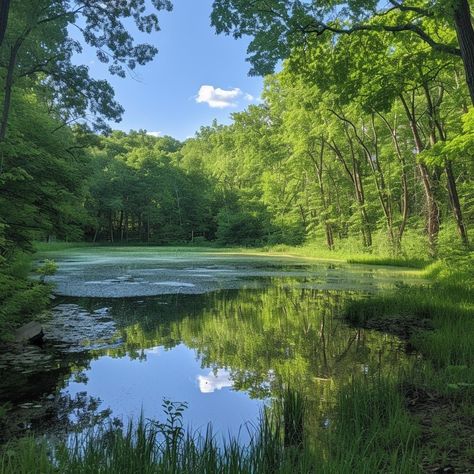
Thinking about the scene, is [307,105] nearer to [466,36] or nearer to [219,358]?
[466,36]

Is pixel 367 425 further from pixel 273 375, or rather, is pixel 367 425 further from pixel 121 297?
pixel 121 297

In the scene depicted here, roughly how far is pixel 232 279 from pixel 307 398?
44.3 ft

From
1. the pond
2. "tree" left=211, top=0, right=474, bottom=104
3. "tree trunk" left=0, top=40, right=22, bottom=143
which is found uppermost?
"tree" left=211, top=0, right=474, bottom=104

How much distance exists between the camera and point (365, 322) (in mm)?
9000

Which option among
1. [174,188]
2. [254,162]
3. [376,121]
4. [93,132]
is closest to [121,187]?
[174,188]

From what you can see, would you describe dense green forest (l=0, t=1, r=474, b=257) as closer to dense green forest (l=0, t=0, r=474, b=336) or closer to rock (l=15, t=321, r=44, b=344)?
dense green forest (l=0, t=0, r=474, b=336)

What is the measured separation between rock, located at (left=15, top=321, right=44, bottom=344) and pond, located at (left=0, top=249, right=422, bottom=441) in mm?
237

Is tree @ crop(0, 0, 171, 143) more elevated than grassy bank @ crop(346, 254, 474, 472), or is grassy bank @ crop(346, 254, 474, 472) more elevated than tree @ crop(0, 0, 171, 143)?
tree @ crop(0, 0, 171, 143)

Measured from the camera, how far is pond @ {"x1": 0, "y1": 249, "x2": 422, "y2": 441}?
480cm

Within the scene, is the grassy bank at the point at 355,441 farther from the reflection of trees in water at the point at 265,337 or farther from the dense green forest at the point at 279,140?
the dense green forest at the point at 279,140

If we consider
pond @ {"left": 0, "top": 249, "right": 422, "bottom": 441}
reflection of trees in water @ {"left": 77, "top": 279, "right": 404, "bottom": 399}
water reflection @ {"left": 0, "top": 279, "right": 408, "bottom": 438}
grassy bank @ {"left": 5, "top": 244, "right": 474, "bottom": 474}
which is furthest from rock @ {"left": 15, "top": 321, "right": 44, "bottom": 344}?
A: grassy bank @ {"left": 5, "top": 244, "right": 474, "bottom": 474}

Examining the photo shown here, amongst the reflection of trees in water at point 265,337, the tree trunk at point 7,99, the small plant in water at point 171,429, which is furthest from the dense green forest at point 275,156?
the small plant in water at point 171,429

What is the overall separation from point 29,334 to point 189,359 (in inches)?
Answer: 120

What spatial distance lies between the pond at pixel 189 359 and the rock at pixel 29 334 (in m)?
0.24
